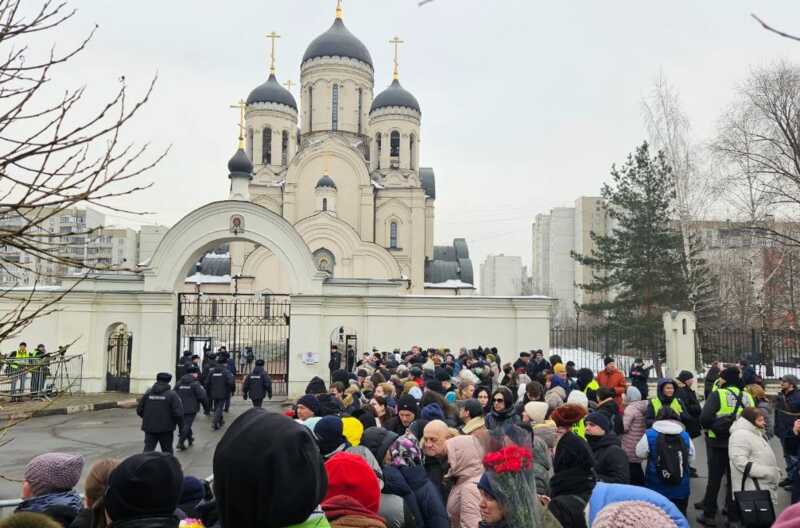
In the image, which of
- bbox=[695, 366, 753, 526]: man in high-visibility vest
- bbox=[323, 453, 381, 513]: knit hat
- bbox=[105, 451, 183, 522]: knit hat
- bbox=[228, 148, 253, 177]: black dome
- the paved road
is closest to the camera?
bbox=[105, 451, 183, 522]: knit hat

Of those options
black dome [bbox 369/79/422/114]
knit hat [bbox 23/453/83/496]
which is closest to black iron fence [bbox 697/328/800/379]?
knit hat [bbox 23/453/83/496]

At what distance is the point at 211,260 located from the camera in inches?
1949

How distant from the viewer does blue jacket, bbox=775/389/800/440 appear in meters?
7.10

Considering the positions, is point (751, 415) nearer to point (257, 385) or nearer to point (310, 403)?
point (310, 403)

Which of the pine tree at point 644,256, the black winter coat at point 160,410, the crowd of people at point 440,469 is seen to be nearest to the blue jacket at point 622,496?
the crowd of people at point 440,469

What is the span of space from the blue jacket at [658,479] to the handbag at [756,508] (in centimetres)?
43

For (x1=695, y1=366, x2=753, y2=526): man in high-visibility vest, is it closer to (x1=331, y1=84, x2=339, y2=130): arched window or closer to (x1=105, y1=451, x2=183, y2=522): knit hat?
(x1=105, y1=451, x2=183, y2=522): knit hat

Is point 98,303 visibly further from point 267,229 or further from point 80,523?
point 80,523

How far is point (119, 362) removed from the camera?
1928 centimetres

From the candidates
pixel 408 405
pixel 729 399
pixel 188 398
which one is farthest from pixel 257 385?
pixel 729 399

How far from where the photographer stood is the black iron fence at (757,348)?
744 inches

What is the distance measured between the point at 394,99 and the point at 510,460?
42.3 meters

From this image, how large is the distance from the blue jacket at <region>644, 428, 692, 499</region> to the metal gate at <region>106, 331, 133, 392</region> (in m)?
16.7

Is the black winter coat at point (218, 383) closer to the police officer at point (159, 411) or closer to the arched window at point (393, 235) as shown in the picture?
the police officer at point (159, 411)
